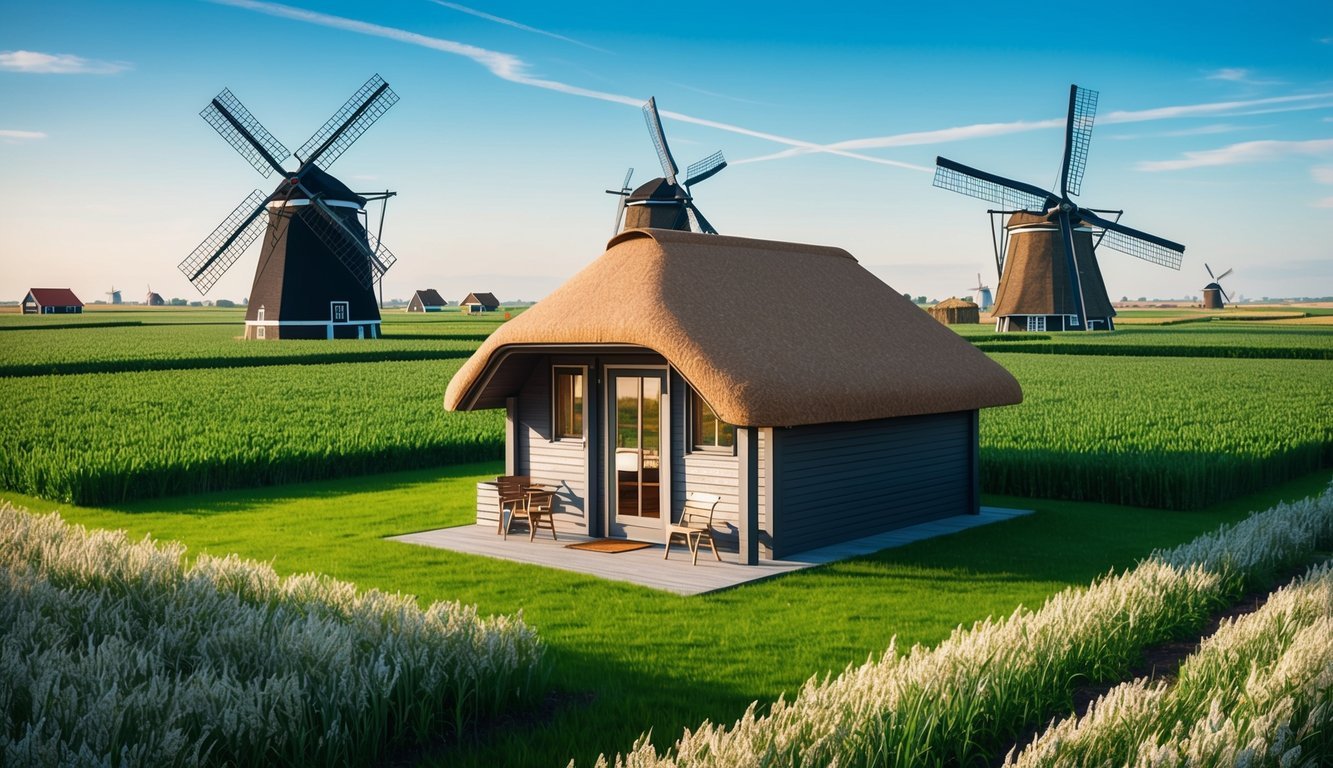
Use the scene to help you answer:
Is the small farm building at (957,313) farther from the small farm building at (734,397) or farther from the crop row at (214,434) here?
the small farm building at (734,397)

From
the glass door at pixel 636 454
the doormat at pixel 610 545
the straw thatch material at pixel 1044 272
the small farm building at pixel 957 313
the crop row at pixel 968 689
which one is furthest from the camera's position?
the small farm building at pixel 957 313

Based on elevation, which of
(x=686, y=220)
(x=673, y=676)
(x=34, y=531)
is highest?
(x=686, y=220)

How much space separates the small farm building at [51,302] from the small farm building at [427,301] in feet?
161

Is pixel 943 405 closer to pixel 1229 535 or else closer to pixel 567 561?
pixel 1229 535

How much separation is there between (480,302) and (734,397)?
16298cm

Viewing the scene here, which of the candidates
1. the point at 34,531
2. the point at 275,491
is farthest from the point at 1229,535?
the point at 275,491

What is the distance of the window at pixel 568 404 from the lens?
15359 mm

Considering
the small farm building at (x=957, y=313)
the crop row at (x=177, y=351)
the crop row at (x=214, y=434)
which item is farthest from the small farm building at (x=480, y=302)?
the crop row at (x=214, y=434)

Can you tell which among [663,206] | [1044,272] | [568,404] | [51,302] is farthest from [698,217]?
[51,302]

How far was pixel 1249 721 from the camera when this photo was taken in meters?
7.05

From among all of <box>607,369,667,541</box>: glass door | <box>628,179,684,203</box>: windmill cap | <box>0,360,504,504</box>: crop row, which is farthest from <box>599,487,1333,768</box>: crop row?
<box>628,179,684,203</box>: windmill cap

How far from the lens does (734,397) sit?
12.4m

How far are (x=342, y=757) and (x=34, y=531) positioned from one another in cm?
670

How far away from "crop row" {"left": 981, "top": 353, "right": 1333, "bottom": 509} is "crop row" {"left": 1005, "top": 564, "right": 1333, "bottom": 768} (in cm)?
959
